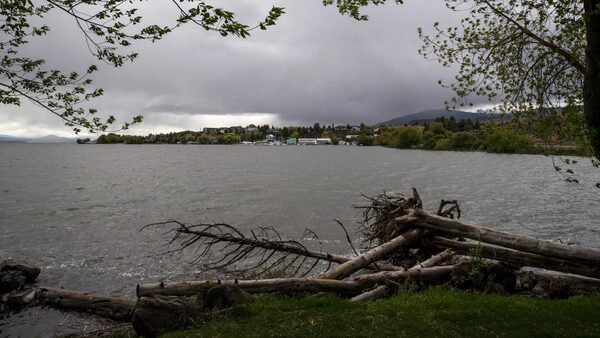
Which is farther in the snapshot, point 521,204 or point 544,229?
point 521,204

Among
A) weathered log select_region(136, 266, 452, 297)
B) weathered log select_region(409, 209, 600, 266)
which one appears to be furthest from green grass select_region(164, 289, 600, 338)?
weathered log select_region(409, 209, 600, 266)

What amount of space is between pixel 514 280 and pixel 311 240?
1372 cm

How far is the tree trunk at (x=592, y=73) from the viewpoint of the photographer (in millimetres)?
9023

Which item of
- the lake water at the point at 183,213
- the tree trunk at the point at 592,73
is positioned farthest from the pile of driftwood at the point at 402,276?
the lake water at the point at 183,213

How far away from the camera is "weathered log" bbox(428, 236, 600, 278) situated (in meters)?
12.9

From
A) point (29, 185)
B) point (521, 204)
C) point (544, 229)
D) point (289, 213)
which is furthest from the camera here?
point (29, 185)

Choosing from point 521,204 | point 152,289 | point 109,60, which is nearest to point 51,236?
point 152,289

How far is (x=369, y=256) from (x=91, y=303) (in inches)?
365

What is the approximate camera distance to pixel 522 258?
13680mm

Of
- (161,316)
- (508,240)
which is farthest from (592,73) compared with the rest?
(161,316)

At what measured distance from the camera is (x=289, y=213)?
3559 cm

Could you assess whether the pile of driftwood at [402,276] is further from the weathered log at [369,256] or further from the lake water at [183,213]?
the lake water at [183,213]

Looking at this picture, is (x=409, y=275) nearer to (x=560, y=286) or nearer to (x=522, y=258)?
(x=522, y=258)

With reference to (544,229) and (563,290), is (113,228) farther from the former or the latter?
(544,229)
